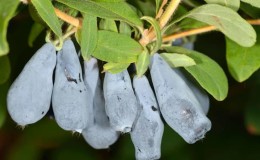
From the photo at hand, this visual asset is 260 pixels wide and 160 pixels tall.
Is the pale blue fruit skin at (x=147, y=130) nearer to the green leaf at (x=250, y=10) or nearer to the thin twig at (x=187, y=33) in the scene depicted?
the thin twig at (x=187, y=33)

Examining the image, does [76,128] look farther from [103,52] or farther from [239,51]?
[239,51]

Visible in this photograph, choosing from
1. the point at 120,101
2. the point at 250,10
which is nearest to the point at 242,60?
the point at 250,10

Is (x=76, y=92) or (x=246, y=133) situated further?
(x=246, y=133)

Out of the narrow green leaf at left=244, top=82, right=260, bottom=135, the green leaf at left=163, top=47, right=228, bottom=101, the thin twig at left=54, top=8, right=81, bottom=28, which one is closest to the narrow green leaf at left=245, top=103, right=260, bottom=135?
the narrow green leaf at left=244, top=82, right=260, bottom=135

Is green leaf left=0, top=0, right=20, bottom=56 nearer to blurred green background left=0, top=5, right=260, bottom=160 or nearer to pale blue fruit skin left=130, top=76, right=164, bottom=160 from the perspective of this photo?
pale blue fruit skin left=130, top=76, right=164, bottom=160

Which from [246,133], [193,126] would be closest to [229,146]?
[246,133]

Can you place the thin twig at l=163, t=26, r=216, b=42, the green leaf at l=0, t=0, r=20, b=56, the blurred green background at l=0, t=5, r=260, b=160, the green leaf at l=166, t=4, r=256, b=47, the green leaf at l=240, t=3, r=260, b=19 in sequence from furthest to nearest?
1. the blurred green background at l=0, t=5, r=260, b=160
2. the green leaf at l=240, t=3, r=260, b=19
3. the thin twig at l=163, t=26, r=216, b=42
4. the green leaf at l=166, t=4, r=256, b=47
5. the green leaf at l=0, t=0, r=20, b=56
